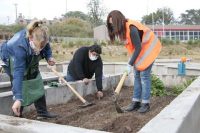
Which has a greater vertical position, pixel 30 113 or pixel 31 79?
pixel 31 79

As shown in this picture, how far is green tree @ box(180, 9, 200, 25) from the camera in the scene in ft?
359

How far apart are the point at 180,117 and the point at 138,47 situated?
1.86 m

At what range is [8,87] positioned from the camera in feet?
24.6

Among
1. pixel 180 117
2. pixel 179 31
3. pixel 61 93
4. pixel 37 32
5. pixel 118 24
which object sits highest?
pixel 179 31

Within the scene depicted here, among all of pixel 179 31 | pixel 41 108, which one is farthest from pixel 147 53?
pixel 179 31

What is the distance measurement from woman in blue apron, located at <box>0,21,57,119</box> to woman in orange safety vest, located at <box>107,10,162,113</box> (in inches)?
39.8

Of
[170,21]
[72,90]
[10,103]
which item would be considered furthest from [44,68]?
[170,21]

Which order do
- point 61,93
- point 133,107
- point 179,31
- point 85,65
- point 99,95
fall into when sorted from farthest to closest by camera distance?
point 179,31, point 85,65, point 99,95, point 61,93, point 133,107

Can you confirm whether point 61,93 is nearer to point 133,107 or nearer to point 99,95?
point 99,95

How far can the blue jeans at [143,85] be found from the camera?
572cm

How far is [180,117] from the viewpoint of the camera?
3713mm

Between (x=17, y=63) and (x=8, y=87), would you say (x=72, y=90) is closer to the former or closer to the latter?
(x=8, y=87)

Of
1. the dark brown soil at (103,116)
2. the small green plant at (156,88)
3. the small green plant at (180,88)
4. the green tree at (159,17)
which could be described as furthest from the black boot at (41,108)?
the green tree at (159,17)

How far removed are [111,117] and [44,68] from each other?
9346mm
